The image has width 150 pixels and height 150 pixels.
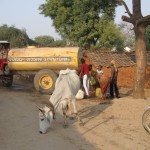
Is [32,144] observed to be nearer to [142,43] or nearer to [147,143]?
[147,143]

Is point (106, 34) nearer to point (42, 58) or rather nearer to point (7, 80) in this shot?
point (7, 80)

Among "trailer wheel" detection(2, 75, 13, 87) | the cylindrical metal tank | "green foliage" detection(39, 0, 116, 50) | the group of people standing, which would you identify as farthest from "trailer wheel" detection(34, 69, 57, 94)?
"green foliage" detection(39, 0, 116, 50)

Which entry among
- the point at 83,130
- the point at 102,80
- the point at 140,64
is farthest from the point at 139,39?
the point at 83,130

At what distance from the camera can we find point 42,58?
56.8 feet

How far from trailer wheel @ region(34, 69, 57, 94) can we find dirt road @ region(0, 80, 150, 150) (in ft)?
11.3

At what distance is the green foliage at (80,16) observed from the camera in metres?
34.0

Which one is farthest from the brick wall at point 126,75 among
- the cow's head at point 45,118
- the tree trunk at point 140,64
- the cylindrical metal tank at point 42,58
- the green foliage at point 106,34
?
the green foliage at point 106,34

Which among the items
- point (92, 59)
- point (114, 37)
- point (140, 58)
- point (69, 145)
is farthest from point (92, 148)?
point (114, 37)

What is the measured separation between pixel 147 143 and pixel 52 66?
934 centimetres

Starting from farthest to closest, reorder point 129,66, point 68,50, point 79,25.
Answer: point 79,25 < point 129,66 < point 68,50

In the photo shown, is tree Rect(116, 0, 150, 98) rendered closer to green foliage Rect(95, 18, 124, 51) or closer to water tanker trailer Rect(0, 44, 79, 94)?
water tanker trailer Rect(0, 44, 79, 94)

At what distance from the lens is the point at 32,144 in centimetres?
816

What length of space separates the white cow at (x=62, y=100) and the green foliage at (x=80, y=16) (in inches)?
933

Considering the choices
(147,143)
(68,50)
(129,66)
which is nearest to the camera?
(147,143)
